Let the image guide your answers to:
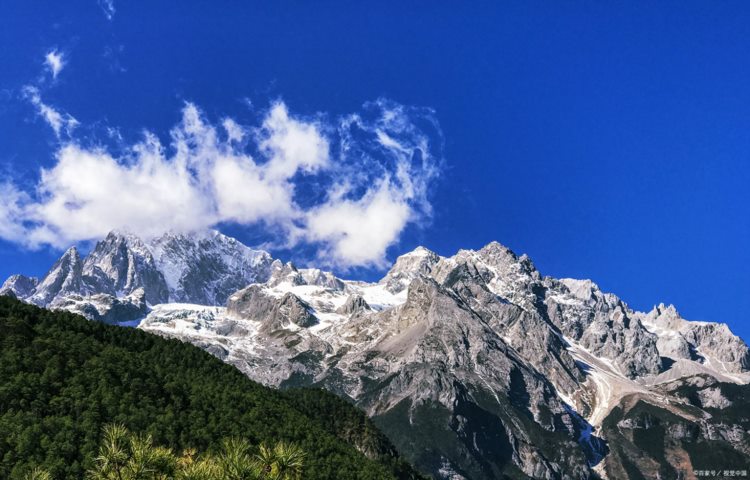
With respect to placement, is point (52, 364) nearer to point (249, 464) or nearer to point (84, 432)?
point (84, 432)

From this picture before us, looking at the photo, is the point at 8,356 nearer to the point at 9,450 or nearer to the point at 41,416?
the point at 41,416

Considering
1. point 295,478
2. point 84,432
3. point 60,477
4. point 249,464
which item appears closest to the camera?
point 249,464

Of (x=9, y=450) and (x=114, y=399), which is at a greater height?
(x=114, y=399)

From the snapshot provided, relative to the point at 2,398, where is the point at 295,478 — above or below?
below

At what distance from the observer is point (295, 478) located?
5912 centimetres

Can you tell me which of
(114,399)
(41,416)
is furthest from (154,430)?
(41,416)

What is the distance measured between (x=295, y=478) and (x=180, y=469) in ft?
30.6

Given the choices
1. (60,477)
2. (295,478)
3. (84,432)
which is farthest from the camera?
(84,432)

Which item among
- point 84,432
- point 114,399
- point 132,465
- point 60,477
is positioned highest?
point 114,399

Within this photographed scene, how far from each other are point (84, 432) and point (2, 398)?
23716 mm

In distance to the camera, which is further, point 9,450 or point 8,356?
point 8,356

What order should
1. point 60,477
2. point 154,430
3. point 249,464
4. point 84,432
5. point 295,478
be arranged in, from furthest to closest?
point 154,430 < point 84,432 < point 60,477 < point 295,478 < point 249,464

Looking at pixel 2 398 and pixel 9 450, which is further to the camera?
pixel 2 398

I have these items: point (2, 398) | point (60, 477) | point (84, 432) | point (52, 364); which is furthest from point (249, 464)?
point (52, 364)
